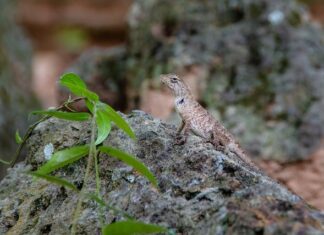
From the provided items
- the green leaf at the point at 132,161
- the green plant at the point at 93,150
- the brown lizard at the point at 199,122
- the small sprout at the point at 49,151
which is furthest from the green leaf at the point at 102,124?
the brown lizard at the point at 199,122

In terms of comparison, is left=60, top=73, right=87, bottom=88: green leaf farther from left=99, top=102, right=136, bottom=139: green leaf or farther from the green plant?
left=99, top=102, right=136, bottom=139: green leaf

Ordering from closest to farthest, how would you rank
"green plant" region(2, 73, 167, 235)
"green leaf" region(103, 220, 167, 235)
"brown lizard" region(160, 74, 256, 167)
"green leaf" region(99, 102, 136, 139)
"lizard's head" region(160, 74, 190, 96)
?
"green leaf" region(103, 220, 167, 235) → "green plant" region(2, 73, 167, 235) → "green leaf" region(99, 102, 136, 139) → "brown lizard" region(160, 74, 256, 167) → "lizard's head" region(160, 74, 190, 96)

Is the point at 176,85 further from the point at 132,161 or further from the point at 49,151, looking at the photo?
the point at 132,161

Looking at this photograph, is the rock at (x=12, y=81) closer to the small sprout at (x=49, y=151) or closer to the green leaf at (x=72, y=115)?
the small sprout at (x=49, y=151)

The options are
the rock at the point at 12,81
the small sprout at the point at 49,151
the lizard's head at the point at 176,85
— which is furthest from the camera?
the rock at the point at 12,81

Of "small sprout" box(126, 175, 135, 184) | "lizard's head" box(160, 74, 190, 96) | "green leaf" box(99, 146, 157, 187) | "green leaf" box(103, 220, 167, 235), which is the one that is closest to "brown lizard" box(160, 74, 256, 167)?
"lizard's head" box(160, 74, 190, 96)

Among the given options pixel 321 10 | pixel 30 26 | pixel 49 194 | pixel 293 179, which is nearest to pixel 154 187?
pixel 49 194
